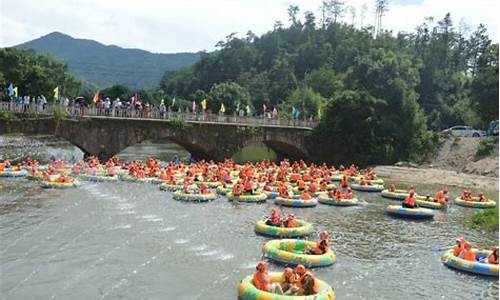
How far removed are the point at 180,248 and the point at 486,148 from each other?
154 ft

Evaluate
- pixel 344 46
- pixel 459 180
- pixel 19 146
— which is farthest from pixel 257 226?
pixel 344 46

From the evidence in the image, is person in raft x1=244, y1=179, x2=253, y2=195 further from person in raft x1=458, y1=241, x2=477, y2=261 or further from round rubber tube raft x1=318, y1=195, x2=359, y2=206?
person in raft x1=458, y1=241, x2=477, y2=261

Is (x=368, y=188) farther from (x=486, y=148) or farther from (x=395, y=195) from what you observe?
(x=486, y=148)

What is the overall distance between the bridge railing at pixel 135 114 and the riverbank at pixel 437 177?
1367 centimetres

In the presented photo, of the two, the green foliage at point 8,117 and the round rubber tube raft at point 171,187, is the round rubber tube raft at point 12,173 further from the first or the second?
the round rubber tube raft at point 171,187

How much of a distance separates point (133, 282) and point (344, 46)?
428 ft

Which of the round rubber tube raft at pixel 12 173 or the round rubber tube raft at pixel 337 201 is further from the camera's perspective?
the round rubber tube raft at pixel 12 173

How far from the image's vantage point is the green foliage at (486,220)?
115 feet

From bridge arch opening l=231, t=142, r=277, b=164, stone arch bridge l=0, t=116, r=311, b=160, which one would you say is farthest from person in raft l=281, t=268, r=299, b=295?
bridge arch opening l=231, t=142, r=277, b=164

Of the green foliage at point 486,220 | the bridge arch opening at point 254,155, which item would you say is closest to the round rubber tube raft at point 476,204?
the green foliage at point 486,220

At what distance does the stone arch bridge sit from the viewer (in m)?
50.8

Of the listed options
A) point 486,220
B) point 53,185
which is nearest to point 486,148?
point 486,220

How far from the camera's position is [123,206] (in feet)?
120

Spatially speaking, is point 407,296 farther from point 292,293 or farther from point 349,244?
point 349,244
